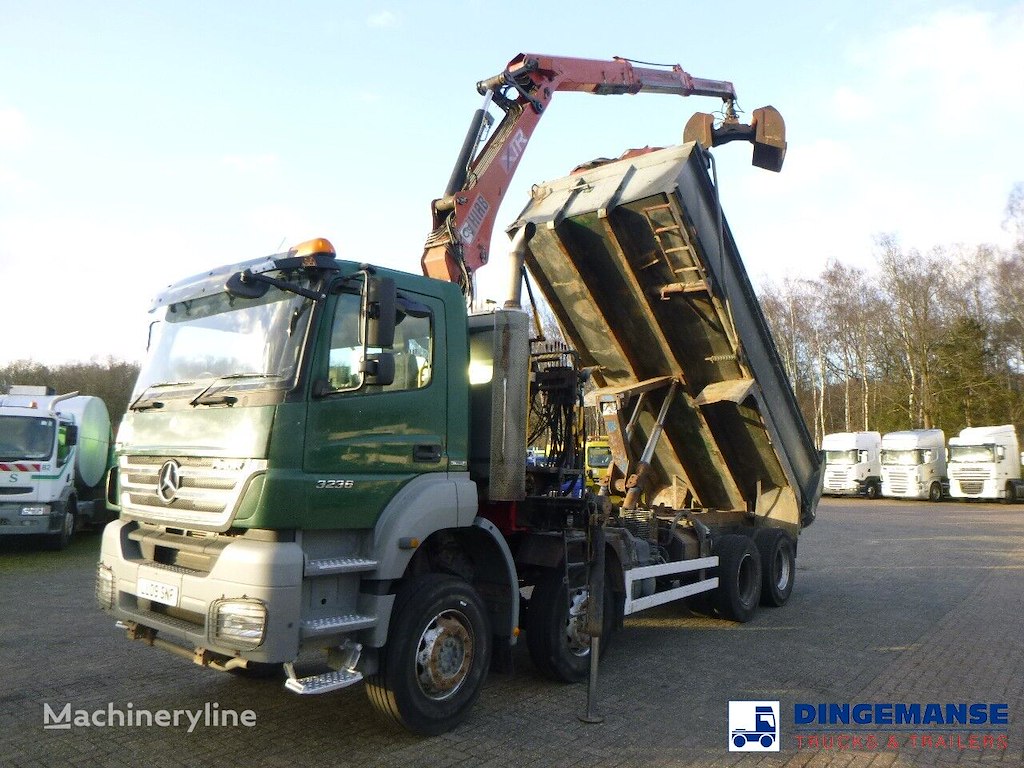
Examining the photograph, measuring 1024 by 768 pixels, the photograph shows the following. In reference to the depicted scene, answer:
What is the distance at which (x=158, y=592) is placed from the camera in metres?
4.45

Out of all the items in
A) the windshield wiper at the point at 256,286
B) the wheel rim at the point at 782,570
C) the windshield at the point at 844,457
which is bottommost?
the wheel rim at the point at 782,570

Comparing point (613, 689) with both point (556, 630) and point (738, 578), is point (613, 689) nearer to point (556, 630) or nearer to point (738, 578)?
point (556, 630)

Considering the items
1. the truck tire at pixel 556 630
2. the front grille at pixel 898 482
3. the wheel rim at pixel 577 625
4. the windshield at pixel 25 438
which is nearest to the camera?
the truck tire at pixel 556 630

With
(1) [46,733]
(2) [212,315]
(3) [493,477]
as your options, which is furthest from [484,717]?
(2) [212,315]

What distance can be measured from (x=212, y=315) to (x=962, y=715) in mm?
5702

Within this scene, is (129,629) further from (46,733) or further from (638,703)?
(638,703)

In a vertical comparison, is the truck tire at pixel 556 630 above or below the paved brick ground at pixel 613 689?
above

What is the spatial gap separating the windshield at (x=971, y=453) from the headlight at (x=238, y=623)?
31497 millimetres

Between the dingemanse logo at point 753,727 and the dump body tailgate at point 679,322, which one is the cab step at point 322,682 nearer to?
the dingemanse logo at point 753,727

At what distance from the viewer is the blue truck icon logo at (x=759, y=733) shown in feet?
15.1

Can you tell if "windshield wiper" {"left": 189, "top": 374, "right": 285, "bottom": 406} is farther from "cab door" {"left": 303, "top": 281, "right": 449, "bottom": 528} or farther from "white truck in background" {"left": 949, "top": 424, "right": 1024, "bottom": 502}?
"white truck in background" {"left": 949, "top": 424, "right": 1024, "bottom": 502}

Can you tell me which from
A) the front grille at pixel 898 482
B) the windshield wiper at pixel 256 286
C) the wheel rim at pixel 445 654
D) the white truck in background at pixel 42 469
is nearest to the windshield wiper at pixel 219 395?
the windshield wiper at pixel 256 286

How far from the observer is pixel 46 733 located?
14.9ft

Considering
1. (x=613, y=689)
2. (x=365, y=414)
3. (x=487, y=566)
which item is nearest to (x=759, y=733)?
(x=613, y=689)
